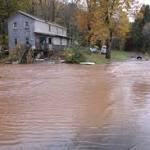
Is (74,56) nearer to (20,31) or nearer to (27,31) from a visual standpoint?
(27,31)

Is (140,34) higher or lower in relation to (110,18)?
lower

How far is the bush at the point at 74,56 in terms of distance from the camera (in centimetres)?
5078

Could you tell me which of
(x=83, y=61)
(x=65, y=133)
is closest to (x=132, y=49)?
(x=83, y=61)

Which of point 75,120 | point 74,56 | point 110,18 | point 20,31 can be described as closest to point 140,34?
point 110,18

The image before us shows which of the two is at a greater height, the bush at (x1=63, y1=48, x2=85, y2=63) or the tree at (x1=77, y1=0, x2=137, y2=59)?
the tree at (x1=77, y1=0, x2=137, y2=59)

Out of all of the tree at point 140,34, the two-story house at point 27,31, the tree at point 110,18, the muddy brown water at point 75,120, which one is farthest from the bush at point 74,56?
the muddy brown water at point 75,120

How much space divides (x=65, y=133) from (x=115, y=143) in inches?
64.2

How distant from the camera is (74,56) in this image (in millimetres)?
50938

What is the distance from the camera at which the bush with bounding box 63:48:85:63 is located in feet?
167

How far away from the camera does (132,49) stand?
269 ft

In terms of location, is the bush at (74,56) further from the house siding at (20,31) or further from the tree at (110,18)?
the house siding at (20,31)

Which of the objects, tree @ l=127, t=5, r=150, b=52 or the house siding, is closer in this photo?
the house siding

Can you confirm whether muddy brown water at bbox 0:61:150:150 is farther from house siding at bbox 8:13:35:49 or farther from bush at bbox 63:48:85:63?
house siding at bbox 8:13:35:49

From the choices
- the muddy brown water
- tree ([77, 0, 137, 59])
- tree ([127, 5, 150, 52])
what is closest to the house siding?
tree ([77, 0, 137, 59])
